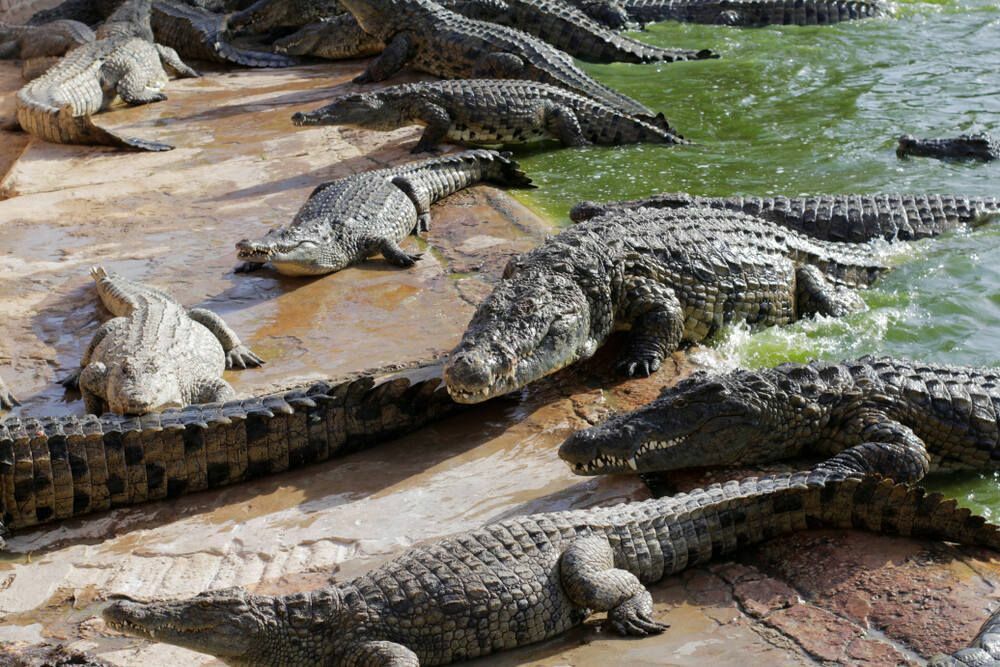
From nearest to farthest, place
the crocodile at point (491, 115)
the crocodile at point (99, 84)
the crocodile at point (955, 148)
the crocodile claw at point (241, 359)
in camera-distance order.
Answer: the crocodile claw at point (241, 359) < the crocodile at point (955, 148) < the crocodile at point (491, 115) < the crocodile at point (99, 84)

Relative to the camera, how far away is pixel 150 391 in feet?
18.5

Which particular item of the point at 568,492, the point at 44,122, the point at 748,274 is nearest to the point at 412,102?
the point at 44,122

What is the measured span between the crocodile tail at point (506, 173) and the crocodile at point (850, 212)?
1.32 m

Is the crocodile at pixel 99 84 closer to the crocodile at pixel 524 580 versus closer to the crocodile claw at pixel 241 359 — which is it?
the crocodile claw at pixel 241 359

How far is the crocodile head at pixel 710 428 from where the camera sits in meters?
4.85

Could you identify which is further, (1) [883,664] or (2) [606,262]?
(2) [606,262]

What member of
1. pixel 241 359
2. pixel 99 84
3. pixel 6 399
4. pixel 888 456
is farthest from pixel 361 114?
pixel 888 456

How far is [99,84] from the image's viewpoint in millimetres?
12562

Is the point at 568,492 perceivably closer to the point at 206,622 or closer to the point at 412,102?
the point at 206,622

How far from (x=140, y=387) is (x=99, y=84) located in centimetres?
791

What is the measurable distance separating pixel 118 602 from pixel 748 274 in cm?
411

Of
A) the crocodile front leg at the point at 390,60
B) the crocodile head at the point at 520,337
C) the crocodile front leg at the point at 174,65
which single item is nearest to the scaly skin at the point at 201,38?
the crocodile front leg at the point at 174,65

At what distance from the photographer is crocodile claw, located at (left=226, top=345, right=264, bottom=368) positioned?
6.32 metres

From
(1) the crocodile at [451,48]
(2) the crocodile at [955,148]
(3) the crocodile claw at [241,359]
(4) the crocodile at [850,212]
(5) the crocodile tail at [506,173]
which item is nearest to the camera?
(3) the crocodile claw at [241,359]
